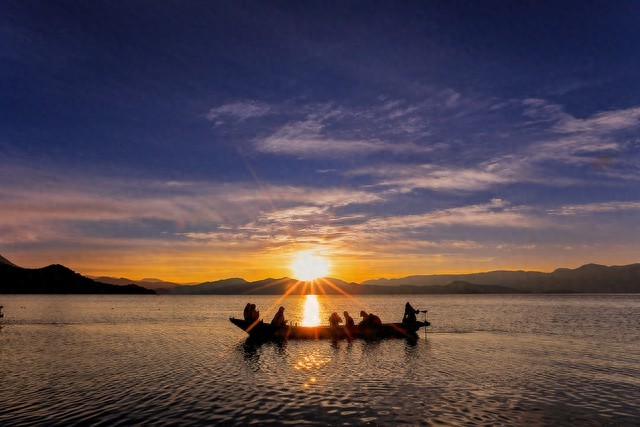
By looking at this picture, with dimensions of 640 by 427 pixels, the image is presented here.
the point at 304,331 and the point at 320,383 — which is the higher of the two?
the point at 304,331

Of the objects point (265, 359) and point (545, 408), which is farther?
point (265, 359)

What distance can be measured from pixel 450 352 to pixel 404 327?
11.7m

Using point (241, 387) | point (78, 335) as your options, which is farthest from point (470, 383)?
point (78, 335)

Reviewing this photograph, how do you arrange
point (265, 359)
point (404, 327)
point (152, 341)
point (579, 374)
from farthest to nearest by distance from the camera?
1. point (404, 327)
2. point (152, 341)
3. point (265, 359)
4. point (579, 374)

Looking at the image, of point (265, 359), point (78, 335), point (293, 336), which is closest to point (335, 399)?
point (265, 359)

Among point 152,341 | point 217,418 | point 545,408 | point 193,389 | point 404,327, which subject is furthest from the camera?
point 404,327

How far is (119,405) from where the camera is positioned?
1911cm

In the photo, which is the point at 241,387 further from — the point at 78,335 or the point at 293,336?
the point at 78,335

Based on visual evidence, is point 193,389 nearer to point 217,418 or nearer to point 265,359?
point 217,418

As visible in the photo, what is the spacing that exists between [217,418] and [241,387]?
5799 millimetres

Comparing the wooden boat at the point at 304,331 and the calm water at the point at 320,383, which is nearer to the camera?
the calm water at the point at 320,383

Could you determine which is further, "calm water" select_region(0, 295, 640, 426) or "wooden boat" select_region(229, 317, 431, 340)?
"wooden boat" select_region(229, 317, 431, 340)

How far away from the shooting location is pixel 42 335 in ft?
162

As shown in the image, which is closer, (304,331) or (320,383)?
(320,383)
